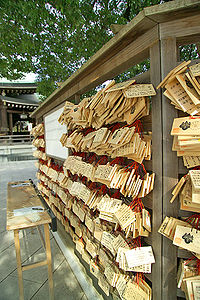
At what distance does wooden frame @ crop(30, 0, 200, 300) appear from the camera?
1.20 m

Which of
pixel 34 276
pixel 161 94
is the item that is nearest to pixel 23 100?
pixel 34 276

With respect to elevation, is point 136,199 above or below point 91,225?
above

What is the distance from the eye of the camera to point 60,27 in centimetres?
527

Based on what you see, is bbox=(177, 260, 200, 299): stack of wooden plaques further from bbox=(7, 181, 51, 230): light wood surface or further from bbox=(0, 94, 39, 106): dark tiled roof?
bbox=(0, 94, 39, 106): dark tiled roof

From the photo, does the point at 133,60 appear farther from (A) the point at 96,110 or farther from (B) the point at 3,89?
(B) the point at 3,89

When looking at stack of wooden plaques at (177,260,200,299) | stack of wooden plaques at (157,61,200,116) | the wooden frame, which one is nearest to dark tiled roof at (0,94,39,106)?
the wooden frame

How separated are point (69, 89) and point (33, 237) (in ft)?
9.69

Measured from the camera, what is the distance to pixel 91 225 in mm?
2107

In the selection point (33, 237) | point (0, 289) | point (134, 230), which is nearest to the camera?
point (134, 230)

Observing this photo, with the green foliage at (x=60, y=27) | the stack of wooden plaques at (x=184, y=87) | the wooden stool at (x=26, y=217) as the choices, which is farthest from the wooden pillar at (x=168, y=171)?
the green foliage at (x=60, y=27)

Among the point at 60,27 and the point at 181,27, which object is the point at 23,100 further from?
the point at 181,27

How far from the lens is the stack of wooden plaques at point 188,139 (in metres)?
1.09

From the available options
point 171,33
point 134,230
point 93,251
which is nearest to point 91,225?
point 93,251

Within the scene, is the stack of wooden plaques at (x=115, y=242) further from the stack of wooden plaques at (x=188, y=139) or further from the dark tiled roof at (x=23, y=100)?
the dark tiled roof at (x=23, y=100)
